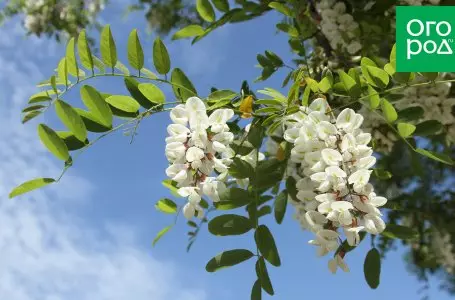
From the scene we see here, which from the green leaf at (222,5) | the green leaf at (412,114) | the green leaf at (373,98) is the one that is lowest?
the green leaf at (412,114)

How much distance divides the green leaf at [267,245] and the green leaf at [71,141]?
1.09 ft

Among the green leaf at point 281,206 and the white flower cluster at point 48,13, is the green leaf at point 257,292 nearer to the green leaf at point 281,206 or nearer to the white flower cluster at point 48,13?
the green leaf at point 281,206

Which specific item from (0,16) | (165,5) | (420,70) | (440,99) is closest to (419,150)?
(420,70)

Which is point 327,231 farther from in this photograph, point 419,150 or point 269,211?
point 269,211

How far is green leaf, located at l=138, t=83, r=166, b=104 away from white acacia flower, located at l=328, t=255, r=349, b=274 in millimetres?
368

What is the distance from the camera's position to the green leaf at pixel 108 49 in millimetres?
1001

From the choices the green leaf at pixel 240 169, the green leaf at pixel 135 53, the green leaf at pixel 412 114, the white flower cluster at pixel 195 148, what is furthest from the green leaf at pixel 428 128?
the green leaf at pixel 135 53

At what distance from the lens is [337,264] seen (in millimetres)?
950

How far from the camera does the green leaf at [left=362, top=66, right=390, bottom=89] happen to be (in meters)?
1.04

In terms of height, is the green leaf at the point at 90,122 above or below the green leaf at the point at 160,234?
above

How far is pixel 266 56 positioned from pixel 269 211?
0.37 meters

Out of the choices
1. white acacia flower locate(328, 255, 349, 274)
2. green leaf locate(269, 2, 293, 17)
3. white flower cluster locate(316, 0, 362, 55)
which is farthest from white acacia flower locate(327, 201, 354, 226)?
white flower cluster locate(316, 0, 362, 55)

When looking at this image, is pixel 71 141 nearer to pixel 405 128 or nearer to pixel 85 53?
pixel 85 53

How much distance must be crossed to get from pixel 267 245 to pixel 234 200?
0.11 metres
